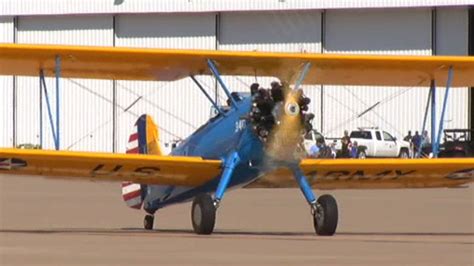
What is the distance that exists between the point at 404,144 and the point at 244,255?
40.7m

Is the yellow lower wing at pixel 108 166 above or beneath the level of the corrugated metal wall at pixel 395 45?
beneath

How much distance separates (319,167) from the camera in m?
16.9

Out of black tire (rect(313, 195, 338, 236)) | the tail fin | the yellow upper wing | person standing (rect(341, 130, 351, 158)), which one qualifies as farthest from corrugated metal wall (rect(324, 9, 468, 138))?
black tire (rect(313, 195, 338, 236))

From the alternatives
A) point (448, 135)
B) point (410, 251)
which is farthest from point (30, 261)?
point (448, 135)

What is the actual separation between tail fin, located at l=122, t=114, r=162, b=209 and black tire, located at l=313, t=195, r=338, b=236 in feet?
10.9

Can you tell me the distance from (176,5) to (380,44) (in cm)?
767

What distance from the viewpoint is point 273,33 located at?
169ft

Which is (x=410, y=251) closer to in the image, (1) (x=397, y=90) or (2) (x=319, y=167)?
(2) (x=319, y=167)

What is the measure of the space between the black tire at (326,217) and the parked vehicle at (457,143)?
31422 millimetres

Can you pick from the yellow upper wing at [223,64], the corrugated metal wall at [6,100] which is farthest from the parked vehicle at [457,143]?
the yellow upper wing at [223,64]

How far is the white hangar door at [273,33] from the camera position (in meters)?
51.3

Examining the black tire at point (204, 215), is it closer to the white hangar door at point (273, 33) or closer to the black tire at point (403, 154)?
the white hangar door at point (273, 33)

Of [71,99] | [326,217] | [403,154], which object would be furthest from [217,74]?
[71,99]

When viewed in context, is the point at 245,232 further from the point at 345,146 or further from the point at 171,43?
the point at 171,43
